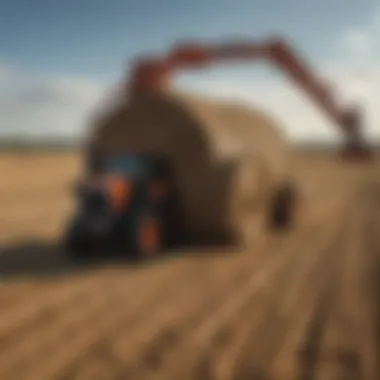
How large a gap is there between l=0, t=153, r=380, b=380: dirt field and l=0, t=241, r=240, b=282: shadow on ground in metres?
0.03

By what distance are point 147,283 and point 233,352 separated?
277 cm

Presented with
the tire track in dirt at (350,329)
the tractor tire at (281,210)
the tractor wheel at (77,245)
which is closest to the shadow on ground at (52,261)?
the tractor wheel at (77,245)

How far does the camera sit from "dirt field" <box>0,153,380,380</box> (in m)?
5.21

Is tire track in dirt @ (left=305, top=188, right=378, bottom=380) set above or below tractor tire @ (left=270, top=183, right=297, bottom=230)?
below

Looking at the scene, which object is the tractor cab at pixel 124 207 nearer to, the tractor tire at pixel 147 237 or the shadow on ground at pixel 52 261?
the tractor tire at pixel 147 237

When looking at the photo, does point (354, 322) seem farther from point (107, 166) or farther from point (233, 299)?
point (107, 166)

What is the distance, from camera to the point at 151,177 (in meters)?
10.3

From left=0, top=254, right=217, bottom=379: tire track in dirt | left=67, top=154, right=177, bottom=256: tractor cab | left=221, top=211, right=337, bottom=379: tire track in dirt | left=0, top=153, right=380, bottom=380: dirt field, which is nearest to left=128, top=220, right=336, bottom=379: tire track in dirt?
left=0, top=153, right=380, bottom=380: dirt field

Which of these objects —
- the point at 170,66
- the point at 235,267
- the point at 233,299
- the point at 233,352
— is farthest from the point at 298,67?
the point at 233,352

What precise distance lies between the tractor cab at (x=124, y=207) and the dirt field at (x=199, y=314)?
0.55 meters

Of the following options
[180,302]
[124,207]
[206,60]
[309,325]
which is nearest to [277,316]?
[309,325]

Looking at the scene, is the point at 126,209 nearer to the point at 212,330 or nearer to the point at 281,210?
the point at 212,330

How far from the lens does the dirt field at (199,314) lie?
5207 millimetres

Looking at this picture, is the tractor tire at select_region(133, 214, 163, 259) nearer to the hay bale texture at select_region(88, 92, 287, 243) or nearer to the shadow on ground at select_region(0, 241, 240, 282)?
the shadow on ground at select_region(0, 241, 240, 282)
